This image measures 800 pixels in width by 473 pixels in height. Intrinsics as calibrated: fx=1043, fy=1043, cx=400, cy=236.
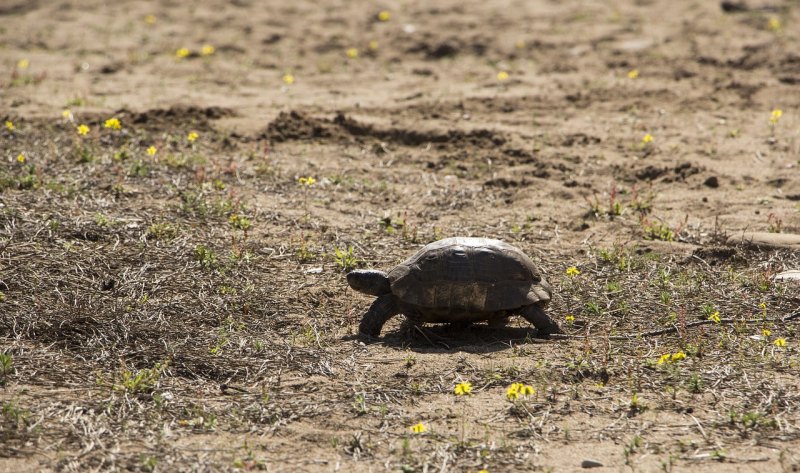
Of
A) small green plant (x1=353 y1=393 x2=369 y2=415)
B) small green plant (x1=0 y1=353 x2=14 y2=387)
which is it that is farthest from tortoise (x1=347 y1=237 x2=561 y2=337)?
small green plant (x1=0 y1=353 x2=14 y2=387)

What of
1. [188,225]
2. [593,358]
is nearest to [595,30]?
[188,225]

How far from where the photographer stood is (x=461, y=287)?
20.5 ft

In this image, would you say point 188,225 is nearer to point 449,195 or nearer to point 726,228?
point 449,195

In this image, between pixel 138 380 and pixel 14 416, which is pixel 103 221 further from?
pixel 14 416

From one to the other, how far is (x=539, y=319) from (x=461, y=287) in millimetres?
537

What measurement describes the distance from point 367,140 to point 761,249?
4.15 meters

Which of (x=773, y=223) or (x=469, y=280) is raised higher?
(x=469, y=280)

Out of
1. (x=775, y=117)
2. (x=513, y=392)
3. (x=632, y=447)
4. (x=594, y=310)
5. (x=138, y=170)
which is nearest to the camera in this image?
(x=632, y=447)

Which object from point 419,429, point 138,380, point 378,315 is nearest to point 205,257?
point 378,315

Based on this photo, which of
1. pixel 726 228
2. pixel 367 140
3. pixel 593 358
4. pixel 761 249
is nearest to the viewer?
pixel 593 358

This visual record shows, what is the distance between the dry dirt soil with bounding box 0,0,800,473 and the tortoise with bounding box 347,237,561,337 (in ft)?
0.57

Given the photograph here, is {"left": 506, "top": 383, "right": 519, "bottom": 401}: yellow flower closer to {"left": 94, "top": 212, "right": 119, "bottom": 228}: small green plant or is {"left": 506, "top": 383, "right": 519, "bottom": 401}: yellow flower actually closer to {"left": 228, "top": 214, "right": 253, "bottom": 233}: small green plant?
{"left": 228, "top": 214, "right": 253, "bottom": 233}: small green plant

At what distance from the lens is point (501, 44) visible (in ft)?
45.0

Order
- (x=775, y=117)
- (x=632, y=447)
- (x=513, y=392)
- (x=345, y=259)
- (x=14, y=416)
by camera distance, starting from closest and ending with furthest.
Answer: (x=632, y=447) → (x=14, y=416) → (x=513, y=392) → (x=345, y=259) → (x=775, y=117)
